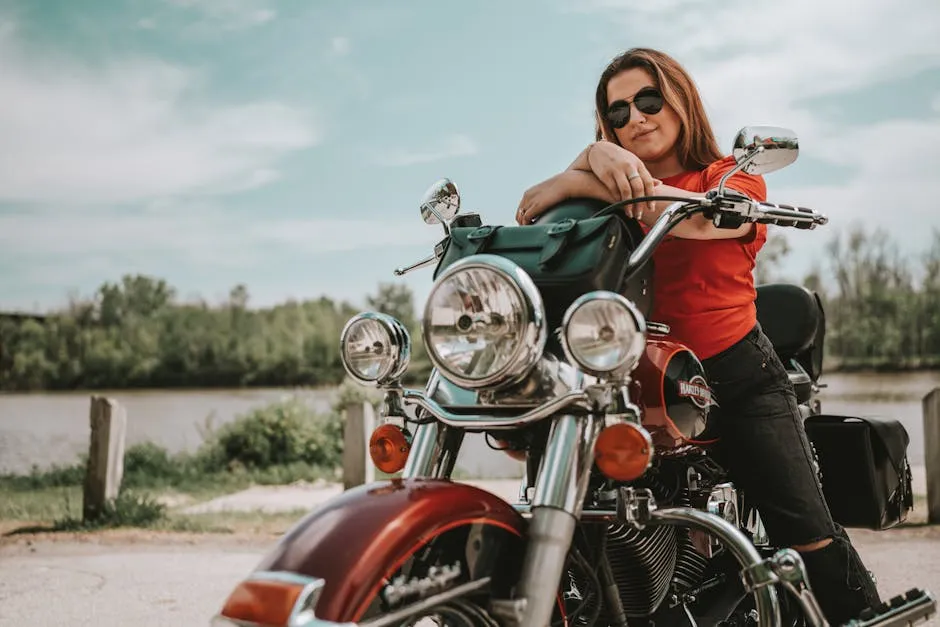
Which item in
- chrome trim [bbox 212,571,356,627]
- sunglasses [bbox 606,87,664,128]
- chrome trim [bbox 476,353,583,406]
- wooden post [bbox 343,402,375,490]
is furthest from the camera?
wooden post [bbox 343,402,375,490]

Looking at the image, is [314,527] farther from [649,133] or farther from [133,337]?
[133,337]

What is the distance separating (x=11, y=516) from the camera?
26.1 feet

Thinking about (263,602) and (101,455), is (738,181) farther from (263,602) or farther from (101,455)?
(101,455)

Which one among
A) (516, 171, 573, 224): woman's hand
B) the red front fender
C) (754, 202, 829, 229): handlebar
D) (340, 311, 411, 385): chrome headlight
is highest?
(516, 171, 573, 224): woman's hand

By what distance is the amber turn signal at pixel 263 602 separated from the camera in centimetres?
148

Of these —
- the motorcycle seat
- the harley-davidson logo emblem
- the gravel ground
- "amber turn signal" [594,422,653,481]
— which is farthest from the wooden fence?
"amber turn signal" [594,422,653,481]

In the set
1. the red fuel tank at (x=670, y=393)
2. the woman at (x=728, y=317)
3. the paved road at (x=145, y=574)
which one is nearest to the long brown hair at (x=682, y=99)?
the woman at (x=728, y=317)

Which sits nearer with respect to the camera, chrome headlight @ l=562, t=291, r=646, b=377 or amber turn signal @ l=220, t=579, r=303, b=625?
amber turn signal @ l=220, t=579, r=303, b=625

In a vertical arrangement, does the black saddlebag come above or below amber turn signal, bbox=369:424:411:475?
below

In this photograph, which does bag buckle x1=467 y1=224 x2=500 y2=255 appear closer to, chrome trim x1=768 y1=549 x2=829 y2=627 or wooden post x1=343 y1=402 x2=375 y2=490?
chrome trim x1=768 y1=549 x2=829 y2=627

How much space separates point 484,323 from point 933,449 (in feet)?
19.9

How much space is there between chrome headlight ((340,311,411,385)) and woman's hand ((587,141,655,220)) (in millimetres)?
582

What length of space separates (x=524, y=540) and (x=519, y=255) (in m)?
0.60

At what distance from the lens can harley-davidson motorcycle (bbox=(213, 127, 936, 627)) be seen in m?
1.62
